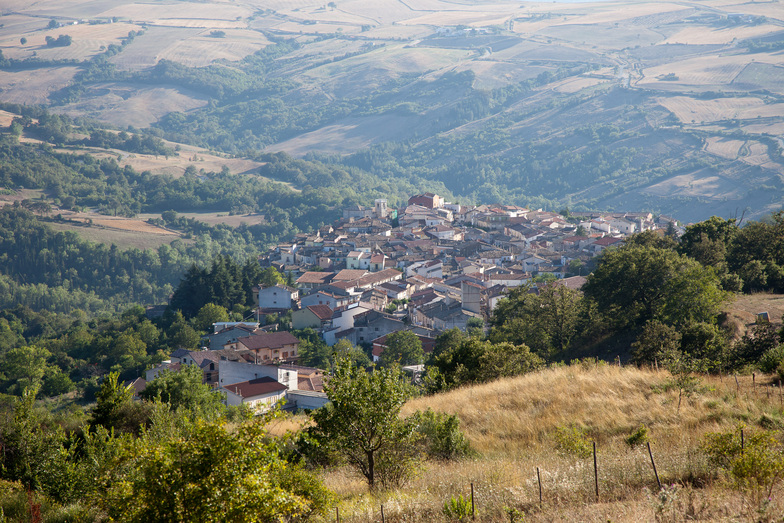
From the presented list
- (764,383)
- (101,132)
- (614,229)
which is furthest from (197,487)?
(101,132)

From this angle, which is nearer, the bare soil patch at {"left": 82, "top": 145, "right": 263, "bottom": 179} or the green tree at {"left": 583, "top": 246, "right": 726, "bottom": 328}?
the green tree at {"left": 583, "top": 246, "right": 726, "bottom": 328}

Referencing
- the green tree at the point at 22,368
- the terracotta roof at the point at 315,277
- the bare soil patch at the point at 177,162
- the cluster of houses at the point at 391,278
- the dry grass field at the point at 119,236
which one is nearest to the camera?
the cluster of houses at the point at 391,278

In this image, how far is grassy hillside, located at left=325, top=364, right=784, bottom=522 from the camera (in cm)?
711

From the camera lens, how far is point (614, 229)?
80.9 meters

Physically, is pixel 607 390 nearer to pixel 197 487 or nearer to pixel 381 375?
pixel 381 375

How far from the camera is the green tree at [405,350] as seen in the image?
39344 millimetres

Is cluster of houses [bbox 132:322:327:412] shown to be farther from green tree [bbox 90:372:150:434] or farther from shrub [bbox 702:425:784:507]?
shrub [bbox 702:425:784:507]

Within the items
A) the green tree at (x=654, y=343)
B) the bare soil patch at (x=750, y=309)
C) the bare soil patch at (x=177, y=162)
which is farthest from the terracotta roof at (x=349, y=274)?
the bare soil patch at (x=177, y=162)

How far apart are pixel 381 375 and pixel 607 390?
5003 millimetres

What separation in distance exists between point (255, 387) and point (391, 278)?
30.7 m

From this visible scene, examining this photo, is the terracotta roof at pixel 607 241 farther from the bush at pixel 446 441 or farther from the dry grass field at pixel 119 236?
the dry grass field at pixel 119 236

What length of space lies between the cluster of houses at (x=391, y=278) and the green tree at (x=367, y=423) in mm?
17064

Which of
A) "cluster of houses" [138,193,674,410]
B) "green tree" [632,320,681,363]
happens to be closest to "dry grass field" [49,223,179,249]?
"cluster of houses" [138,193,674,410]

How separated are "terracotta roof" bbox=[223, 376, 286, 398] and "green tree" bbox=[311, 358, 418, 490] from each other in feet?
82.1
